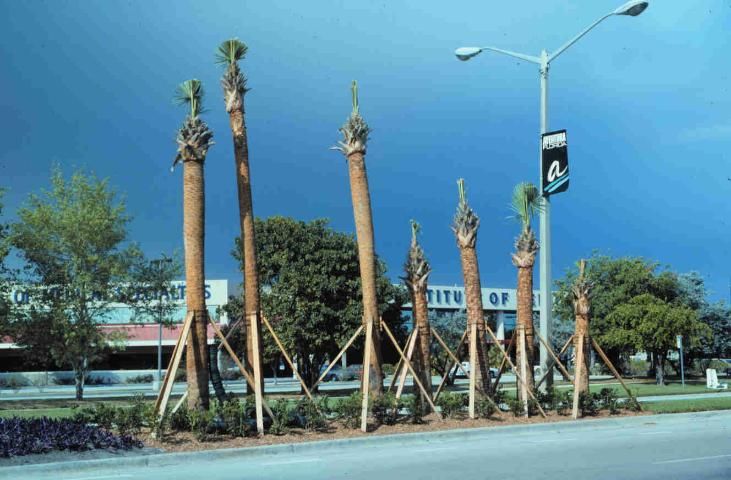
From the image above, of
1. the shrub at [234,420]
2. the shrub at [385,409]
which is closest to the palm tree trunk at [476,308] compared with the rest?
the shrub at [385,409]

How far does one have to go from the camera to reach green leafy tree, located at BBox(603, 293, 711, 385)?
42.6 m

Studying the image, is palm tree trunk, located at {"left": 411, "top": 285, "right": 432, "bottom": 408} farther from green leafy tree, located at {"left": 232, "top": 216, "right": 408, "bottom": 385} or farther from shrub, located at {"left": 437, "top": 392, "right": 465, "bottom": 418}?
green leafy tree, located at {"left": 232, "top": 216, "right": 408, "bottom": 385}

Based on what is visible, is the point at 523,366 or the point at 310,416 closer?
the point at 310,416

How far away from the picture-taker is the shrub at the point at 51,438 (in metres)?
12.0

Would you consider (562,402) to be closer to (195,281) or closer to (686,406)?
(686,406)

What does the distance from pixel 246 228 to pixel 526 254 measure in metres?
7.57

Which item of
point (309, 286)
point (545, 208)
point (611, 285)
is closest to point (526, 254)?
point (545, 208)

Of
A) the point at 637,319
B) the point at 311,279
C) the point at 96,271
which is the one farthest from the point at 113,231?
the point at 637,319

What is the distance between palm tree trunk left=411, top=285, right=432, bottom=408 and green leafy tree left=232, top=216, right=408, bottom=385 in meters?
16.1

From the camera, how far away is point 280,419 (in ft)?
50.5

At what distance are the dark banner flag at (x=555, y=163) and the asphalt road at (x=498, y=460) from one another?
241 inches

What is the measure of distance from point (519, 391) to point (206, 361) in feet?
27.7

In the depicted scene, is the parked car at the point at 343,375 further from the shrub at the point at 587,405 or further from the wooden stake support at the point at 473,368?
the wooden stake support at the point at 473,368

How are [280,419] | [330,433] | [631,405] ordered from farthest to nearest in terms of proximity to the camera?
[631,405] → [330,433] → [280,419]
